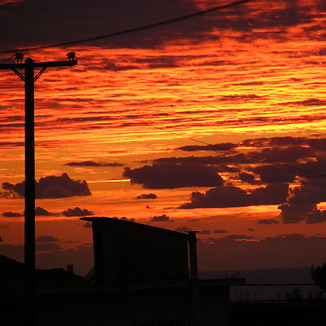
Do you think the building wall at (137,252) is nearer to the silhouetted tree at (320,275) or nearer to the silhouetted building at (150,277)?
the silhouetted building at (150,277)

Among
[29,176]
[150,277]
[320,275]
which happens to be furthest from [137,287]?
[320,275]

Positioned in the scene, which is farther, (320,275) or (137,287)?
(320,275)

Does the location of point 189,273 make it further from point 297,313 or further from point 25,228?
point 297,313

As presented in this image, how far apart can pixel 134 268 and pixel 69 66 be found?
8.40 m

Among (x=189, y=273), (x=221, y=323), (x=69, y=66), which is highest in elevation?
(x=69, y=66)

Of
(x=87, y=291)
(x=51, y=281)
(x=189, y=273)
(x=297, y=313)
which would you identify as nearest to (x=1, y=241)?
(x=51, y=281)

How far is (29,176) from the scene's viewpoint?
77.4 feet

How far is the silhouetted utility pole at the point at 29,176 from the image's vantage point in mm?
23156

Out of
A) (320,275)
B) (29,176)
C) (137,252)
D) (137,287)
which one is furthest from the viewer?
(320,275)

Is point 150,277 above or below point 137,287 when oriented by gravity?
above

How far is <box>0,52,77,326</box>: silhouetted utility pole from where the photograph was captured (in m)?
23.2

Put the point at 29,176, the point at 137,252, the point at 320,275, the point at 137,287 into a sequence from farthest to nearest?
the point at 320,275 < the point at 137,252 < the point at 137,287 < the point at 29,176

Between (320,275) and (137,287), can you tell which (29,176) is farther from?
(320,275)

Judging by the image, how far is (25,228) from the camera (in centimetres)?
2334
